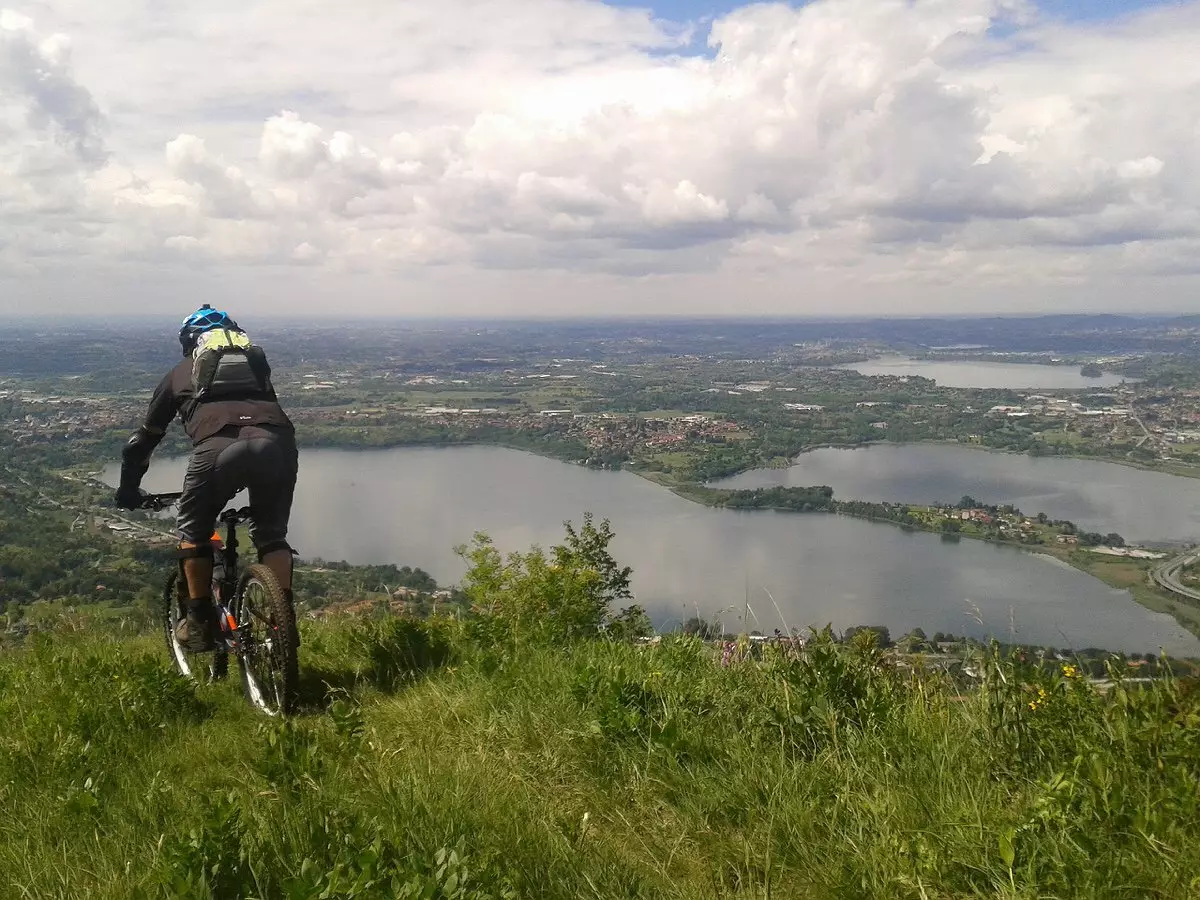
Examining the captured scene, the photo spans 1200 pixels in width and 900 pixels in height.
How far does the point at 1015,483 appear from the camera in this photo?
2357 inches

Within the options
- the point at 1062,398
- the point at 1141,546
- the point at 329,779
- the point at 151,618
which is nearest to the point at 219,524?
the point at 329,779

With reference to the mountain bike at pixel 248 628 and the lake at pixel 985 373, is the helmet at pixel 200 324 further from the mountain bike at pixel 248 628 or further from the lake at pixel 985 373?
the lake at pixel 985 373

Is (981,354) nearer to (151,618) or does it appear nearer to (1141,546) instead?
(1141,546)

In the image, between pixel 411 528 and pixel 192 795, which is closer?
pixel 192 795

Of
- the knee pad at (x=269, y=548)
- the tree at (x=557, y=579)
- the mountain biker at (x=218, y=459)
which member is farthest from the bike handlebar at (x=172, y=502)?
the tree at (x=557, y=579)

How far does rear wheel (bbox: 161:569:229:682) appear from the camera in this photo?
13.9ft

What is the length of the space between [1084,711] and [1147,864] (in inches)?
Answer: 29.1

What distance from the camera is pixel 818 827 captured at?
2.23m

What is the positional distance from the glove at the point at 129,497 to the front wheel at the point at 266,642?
1267 millimetres

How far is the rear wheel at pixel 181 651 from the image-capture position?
4230mm

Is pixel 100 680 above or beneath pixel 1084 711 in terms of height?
beneath

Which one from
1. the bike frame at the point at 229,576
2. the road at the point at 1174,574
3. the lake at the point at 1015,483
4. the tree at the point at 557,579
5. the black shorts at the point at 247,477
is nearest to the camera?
the black shorts at the point at 247,477

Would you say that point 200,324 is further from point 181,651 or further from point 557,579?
point 557,579

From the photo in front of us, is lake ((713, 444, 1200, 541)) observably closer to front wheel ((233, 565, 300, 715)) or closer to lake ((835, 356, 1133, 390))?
lake ((835, 356, 1133, 390))
